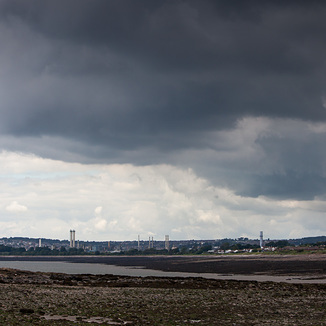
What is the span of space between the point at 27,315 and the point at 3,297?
1153cm

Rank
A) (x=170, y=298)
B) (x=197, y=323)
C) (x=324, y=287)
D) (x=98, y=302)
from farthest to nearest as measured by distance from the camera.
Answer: (x=324, y=287), (x=170, y=298), (x=98, y=302), (x=197, y=323)

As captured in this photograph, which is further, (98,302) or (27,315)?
(98,302)

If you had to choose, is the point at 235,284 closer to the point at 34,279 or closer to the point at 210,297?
the point at 210,297

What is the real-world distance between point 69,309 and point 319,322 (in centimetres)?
2025

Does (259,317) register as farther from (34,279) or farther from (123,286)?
(34,279)

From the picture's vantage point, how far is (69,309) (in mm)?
42375

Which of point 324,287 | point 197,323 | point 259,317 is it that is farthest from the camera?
point 324,287

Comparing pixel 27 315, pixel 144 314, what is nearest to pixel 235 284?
pixel 144 314

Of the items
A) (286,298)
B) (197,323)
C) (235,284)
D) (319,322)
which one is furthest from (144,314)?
(235,284)

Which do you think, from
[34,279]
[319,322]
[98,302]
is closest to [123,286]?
[34,279]

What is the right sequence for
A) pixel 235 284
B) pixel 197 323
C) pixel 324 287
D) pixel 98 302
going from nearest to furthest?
pixel 197 323 < pixel 98 302 < pixel 324 287 < pixel 235 284

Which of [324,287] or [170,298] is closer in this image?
[170,298]

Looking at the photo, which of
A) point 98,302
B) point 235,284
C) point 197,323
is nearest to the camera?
point 197,323

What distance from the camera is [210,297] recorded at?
54188 mm
